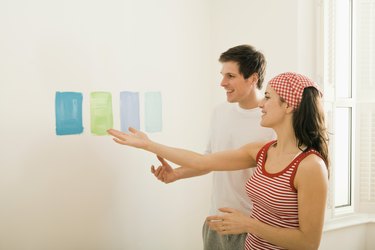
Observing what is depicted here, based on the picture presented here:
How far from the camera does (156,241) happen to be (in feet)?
7.66

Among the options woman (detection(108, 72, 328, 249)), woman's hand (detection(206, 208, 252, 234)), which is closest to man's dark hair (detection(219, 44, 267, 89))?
woman (detection(108, 72, 328, 249))

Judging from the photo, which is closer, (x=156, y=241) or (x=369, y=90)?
(x=156, y=241)

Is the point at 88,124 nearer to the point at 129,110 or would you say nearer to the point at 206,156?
the point at 129,110

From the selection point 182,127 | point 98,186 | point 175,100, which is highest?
point 175,100

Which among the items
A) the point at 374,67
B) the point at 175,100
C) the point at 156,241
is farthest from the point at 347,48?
the point at 156,241

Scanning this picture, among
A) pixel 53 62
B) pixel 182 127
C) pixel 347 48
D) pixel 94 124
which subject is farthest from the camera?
pixel 347 48

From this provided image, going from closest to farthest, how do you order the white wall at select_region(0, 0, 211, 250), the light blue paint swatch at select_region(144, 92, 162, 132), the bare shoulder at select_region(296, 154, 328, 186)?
the bare shoulder at select_region(296, 154, 328, 186) → the white wall at select_region(0, 0, 211, 250) → the light blue paint swatch at select_region(144, 92, 162, 132)

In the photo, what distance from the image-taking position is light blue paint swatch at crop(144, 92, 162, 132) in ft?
7.32

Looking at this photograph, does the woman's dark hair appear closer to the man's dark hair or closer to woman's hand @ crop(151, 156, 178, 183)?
the man's dark hair

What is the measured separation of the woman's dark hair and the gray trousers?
1.95 ft

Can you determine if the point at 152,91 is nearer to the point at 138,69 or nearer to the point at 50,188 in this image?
the point at 138,69

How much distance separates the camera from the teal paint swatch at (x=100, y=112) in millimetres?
1945

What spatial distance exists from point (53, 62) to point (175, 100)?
0.89 meters

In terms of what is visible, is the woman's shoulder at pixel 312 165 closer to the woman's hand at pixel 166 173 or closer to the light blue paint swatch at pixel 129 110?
the woman's hand at pixel 166 173
